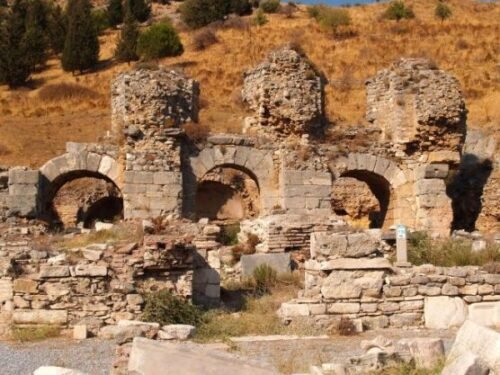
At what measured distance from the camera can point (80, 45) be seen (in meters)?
43.4

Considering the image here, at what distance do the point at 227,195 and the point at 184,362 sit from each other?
19.3 m

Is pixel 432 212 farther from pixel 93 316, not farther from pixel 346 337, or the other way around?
pixel 93 316

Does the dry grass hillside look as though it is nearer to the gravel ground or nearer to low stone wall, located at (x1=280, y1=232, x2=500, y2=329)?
low stone wall, located at (x1=280, y1=232, x2=500, y2=329)

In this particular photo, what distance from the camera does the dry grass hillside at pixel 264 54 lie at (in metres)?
30.4

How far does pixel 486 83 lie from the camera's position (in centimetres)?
3659

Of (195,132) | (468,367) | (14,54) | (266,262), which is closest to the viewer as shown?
(468,367)

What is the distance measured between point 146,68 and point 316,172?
504cm

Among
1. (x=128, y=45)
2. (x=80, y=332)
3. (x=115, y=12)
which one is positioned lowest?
(x=80, y=332)

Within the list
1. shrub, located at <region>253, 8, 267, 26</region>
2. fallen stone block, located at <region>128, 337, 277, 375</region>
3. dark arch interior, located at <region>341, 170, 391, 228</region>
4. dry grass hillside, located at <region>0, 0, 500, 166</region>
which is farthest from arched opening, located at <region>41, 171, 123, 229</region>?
shrub, located at <region>253, 8, 267, 26</region>

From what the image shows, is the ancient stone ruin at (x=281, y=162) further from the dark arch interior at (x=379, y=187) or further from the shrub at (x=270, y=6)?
the shrub at (x=270, y=6)

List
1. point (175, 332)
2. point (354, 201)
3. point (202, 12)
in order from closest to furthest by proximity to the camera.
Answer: point (175, 332)
point (354, 201)
point (202, 12)

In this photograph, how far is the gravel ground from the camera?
696cm

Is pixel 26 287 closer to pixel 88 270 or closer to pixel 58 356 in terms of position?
pixel 88 270

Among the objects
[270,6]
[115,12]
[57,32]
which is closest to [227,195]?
[57,32]
